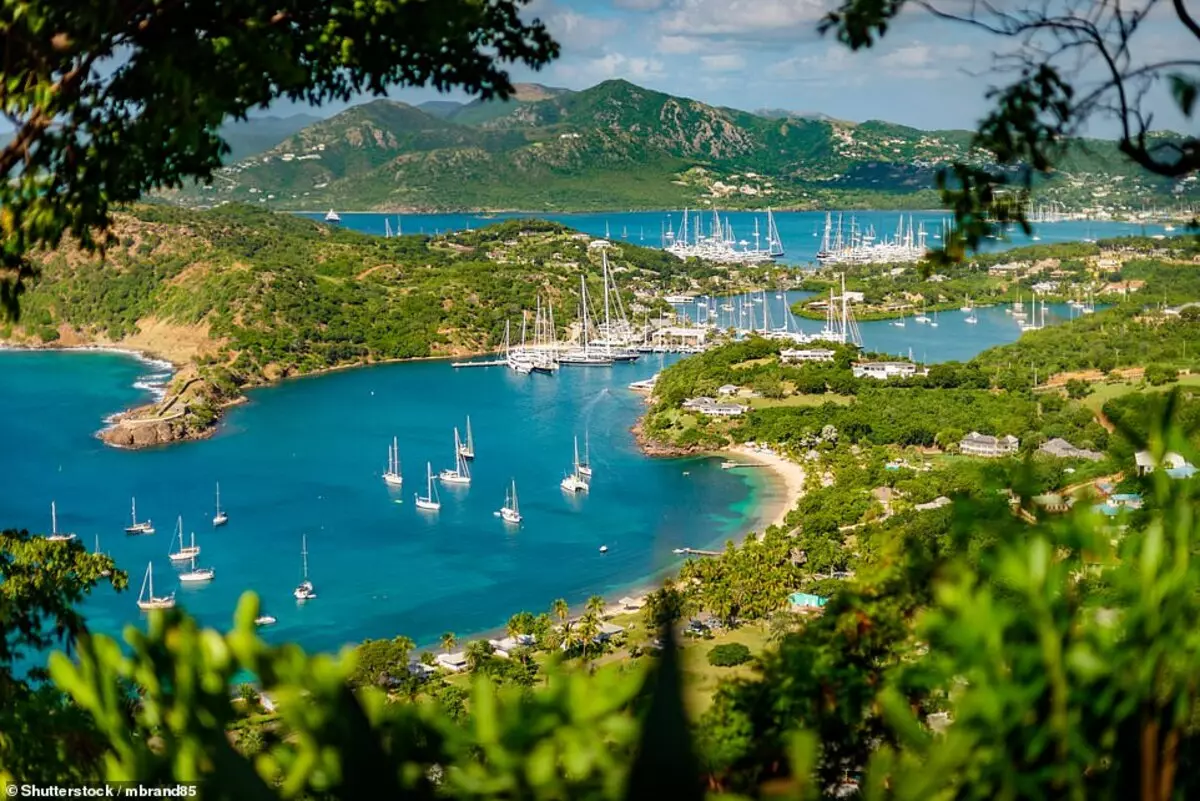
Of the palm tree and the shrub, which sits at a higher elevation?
the shrub

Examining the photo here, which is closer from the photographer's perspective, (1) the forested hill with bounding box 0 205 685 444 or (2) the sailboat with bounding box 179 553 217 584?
(2) the sailboat with bounding box 179 553 217 584

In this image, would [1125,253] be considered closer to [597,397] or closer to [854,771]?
[597,397]

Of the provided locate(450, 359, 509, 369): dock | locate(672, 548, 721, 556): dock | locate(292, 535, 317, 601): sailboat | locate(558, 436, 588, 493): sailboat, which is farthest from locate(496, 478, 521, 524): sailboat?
locate(450, 359, 509, 369): dock

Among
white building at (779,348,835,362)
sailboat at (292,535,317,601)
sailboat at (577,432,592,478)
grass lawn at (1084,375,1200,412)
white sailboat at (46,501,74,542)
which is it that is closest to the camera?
sailboat at (292,535,317,601)

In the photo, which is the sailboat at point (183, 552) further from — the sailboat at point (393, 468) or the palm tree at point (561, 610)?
the palm tree at point (561, 610)

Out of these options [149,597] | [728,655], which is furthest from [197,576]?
[728,655]

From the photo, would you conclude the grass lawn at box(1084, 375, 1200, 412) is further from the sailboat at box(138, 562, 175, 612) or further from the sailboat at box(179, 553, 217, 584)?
the sailboat at box(138, 562, 175, 612)
